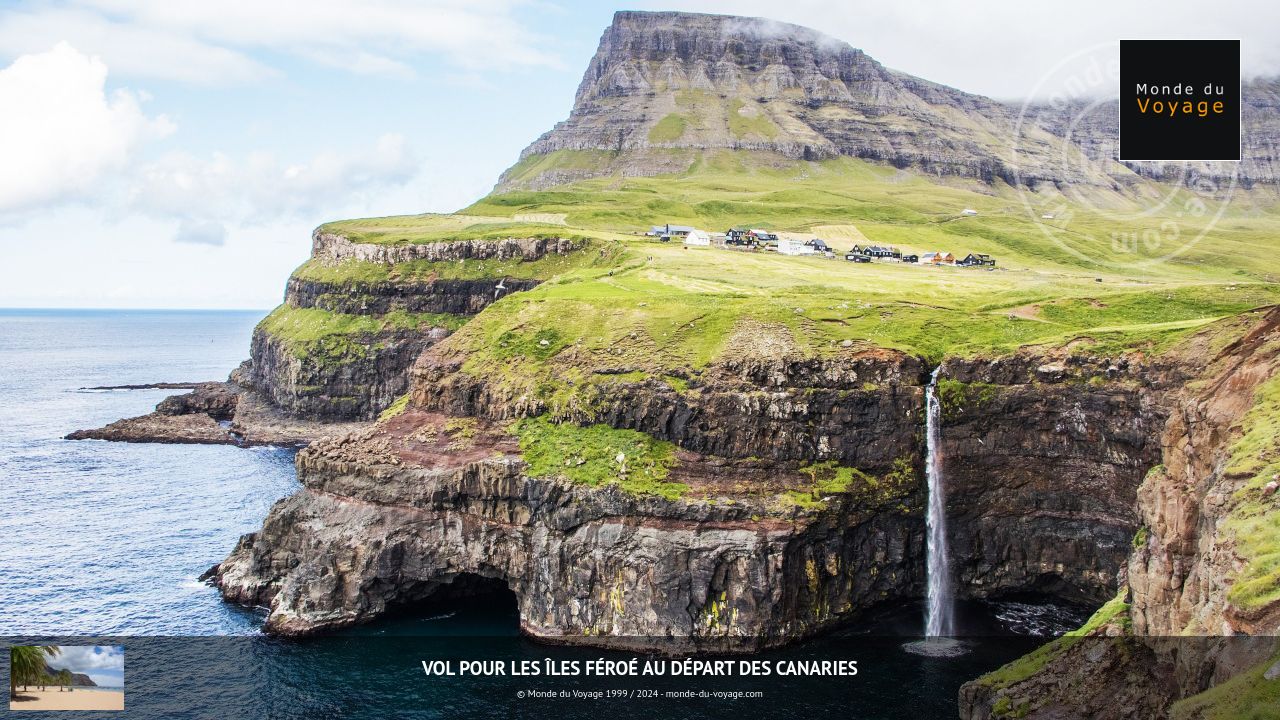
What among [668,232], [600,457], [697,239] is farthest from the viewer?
[668,232]

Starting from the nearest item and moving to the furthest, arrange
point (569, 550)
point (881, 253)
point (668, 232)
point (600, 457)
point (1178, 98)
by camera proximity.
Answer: point (1178, 98) < point (569, 550) < point (600, 457) < point (881, 253) < point (668, 232)

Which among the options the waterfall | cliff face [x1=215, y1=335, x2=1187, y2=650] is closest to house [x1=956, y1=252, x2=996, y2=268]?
cliff face [x1=215, y1=335, x2=1187, y2=650]

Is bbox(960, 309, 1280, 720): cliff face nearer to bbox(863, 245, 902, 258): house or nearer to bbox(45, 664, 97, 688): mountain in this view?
bbox(45, 664, 97, 688): mountain

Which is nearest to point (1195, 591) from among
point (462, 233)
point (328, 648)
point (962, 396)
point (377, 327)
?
point (962, 396)

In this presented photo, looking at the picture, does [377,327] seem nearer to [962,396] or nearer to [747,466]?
[747,466]

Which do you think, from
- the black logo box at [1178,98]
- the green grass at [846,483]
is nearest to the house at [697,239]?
the green grass at [846,483]

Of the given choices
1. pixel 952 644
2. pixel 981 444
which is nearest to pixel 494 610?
pixel 952 644

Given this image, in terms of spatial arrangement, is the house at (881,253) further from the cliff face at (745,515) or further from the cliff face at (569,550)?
the cliff face at (569,550)
